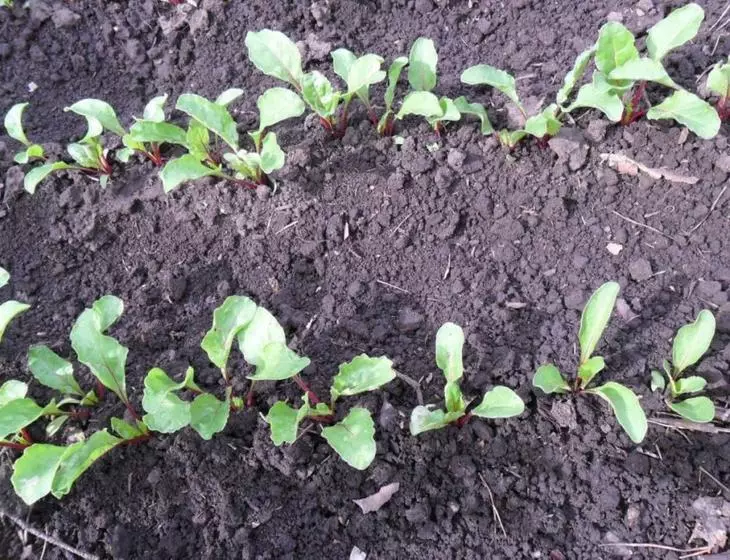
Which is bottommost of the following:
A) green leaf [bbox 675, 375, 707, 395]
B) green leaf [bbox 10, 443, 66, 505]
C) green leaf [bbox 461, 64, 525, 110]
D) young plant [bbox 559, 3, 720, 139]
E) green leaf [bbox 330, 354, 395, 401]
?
green leaf [bbox 10, 443, 66, 505]

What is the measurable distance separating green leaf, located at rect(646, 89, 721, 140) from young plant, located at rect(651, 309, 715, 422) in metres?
0.57

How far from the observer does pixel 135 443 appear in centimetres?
173

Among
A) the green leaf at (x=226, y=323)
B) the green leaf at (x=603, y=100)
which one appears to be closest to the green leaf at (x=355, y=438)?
the green leaf at (x=226, y=323)

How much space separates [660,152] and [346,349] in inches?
44.6

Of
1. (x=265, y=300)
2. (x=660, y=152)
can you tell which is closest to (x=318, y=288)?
→ (x=265, y=300)

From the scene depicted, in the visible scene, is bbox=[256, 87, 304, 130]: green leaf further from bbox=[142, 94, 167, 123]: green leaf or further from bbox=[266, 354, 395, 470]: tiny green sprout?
bbox=[266, 354, 395, 470]: tiny green sprout

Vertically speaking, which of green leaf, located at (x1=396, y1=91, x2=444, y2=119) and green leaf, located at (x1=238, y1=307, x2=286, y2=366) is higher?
green leaf, located at (x1=396, y1=91, x2=444, y2=119)

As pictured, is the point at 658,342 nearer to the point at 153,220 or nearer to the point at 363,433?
the point at 363,433

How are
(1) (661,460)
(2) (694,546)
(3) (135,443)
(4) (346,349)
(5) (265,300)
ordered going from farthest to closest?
(5) (265,300) < (4) (346,349) < (3) (135,443) < (1) (661,460) < (2) (694,546)

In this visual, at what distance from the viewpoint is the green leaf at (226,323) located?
1683mm

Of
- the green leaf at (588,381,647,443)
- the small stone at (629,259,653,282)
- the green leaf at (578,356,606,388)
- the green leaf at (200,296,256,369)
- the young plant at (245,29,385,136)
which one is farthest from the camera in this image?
the young plant at (245,29,385,136)

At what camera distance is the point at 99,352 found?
67.2 inches

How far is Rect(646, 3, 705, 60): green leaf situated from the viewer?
6.38 feet

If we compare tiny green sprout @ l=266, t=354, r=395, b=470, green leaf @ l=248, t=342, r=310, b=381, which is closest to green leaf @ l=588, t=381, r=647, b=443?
tiny green sprout @ l=266, t=354, r=395, b=470
